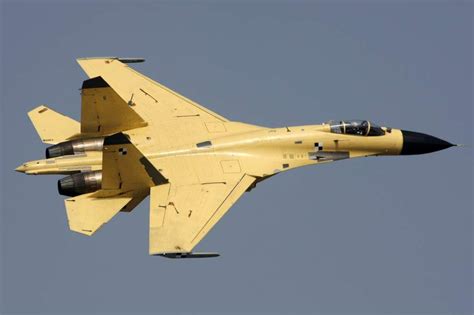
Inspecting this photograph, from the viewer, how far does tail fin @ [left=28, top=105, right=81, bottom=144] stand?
45625 mm

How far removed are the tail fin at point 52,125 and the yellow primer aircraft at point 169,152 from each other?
37mm

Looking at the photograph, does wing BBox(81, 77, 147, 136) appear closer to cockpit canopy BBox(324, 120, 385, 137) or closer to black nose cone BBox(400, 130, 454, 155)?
cockpit canopy BBox(324, 120, 385, 137)

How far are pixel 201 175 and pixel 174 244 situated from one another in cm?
397

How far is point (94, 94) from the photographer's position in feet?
147

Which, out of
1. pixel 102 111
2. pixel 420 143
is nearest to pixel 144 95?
pixel 102 111

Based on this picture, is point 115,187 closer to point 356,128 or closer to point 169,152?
point 169,152

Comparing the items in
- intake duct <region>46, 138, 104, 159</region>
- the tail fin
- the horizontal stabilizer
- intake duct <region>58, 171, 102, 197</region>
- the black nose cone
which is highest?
the tail fin

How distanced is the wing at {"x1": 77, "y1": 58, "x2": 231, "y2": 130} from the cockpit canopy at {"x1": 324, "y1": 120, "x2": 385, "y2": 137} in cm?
428

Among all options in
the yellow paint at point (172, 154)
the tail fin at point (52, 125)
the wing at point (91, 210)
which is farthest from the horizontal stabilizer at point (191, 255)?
the tail fin at point (52, 125)

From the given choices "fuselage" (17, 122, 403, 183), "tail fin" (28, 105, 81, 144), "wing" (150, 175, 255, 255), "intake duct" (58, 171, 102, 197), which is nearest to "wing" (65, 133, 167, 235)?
"intake duct" (58, 171, 102, 197)

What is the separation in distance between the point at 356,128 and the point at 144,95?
837cm

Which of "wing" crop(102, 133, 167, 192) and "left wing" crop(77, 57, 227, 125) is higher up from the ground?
"left wing" crop(77, 57, 227, 125)

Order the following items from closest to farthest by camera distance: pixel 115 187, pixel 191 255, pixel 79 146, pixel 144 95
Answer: pixel 191 255 < pixel 115 187 < pixel 79 146 < pixel 144 95

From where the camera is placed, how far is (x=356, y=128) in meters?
45.8
